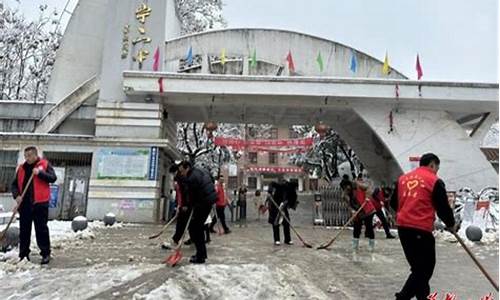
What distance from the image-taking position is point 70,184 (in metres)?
15.2

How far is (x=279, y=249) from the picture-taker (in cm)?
832

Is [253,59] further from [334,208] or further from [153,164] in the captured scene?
[334,208]

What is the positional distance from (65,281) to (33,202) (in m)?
1.75

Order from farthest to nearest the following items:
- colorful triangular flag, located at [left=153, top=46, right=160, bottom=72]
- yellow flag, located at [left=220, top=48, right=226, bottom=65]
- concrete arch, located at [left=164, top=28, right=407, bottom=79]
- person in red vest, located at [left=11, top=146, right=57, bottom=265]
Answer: concrete arch, located at [left=164, top=28, right=407, bottom=79]
yellow flag, located at [left=220, top=48, right=226, bottom=65]
colorful triangular flag, located at [left=153, top=46, right=160, bottom=72]
person in red vest, located at [left=11, top=146, right=57, bottom=265]

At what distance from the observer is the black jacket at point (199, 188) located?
248 inches

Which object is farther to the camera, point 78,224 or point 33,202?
point 78,224

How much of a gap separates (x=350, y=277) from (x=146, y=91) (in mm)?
11197

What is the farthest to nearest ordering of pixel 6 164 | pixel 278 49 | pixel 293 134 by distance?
pixel 293 134
pixel 278 49
pixel 6 164

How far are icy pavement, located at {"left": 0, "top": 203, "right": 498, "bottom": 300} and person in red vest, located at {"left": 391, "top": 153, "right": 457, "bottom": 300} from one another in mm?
789

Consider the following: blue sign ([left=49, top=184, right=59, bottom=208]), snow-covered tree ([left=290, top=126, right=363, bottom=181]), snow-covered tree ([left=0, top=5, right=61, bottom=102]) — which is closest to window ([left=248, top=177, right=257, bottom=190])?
snow-covered tree ([left=290, top=126, right=363, bottom=181])

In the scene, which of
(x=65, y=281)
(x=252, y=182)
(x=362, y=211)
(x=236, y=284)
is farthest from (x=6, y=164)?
(x=252, y=182)

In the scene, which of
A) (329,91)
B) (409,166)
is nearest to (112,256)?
(329,91)

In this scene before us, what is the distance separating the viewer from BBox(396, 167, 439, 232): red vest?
4.18 metres

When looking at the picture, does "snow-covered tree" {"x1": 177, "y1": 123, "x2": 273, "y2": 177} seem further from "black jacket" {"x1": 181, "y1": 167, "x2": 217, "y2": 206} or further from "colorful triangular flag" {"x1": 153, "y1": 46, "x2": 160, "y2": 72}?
"black jacket" {"x1": 181, "y1": 167, "x2": 217, "y2": 206}
